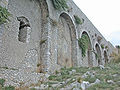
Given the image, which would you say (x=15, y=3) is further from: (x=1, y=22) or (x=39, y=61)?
(x=39, y=61)

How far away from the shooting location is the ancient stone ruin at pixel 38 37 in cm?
794

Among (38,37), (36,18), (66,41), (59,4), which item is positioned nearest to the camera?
(38,37)

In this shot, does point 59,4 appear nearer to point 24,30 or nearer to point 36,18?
point 36,18

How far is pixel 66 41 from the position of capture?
12.7 meters

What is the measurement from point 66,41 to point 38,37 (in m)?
3.28

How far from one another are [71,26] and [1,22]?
24.3ft

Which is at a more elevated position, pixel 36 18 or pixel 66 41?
pixel 36 18

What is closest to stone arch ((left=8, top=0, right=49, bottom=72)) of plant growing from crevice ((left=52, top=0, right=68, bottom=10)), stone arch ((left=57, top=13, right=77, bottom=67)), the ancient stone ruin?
the ancient stone ruin

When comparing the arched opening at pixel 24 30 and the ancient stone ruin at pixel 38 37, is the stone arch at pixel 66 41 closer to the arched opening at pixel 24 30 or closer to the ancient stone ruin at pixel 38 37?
the ancient stone ruin at pixel 38 37

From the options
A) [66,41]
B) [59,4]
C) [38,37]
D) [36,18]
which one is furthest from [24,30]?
[66,41]

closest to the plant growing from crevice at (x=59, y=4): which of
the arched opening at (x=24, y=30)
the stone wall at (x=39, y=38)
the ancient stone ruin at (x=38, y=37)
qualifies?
the ancient stone ruin at (x=38, y=37)

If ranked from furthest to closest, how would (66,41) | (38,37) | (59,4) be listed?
(66,41) < (59,4) < (38,37)

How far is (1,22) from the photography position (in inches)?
270

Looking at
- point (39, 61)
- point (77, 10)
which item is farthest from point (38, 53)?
point (77, 10)
